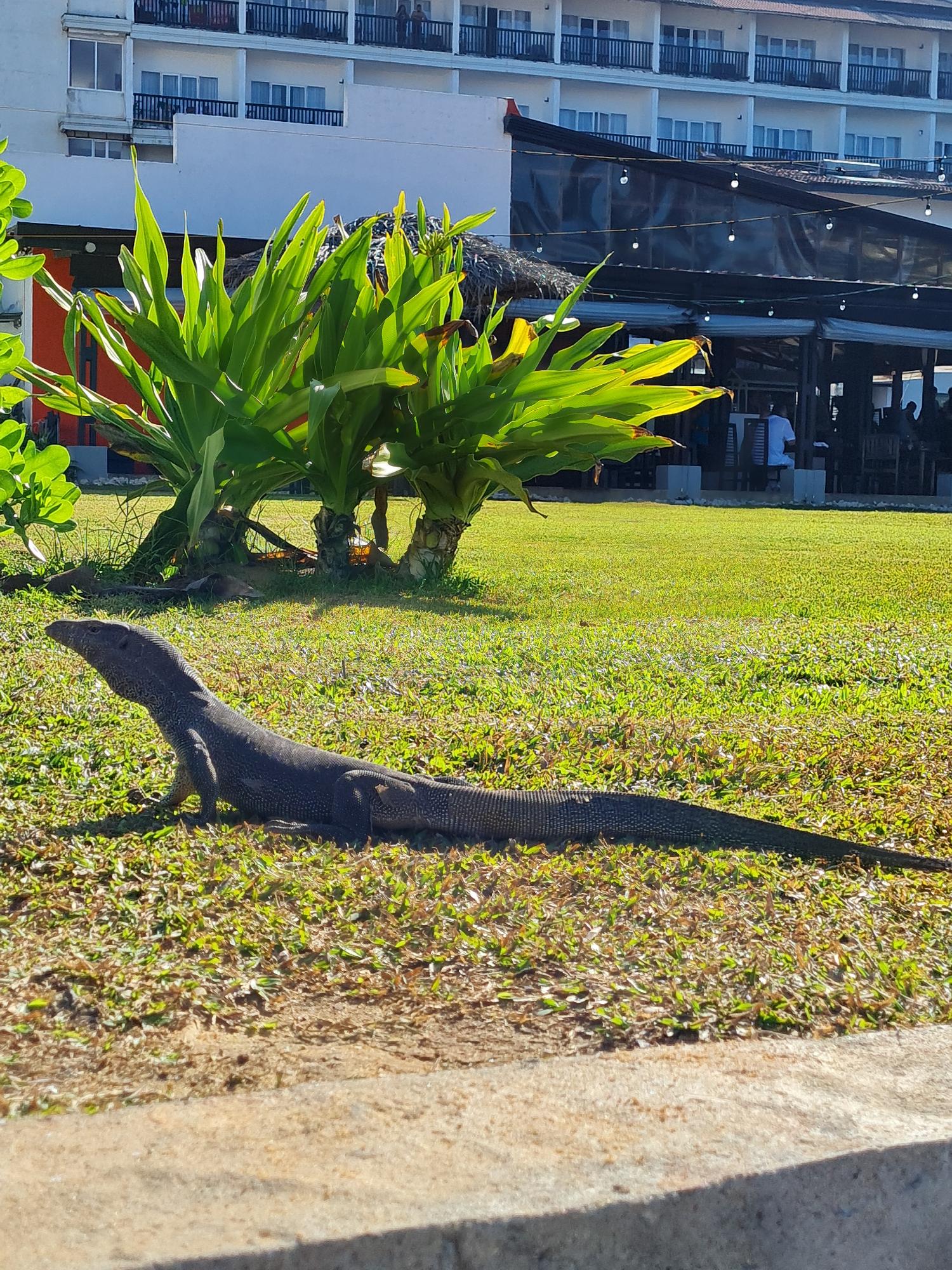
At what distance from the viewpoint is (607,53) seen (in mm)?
45625

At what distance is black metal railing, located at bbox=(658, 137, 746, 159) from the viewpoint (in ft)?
148

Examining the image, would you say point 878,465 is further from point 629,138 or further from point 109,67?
point 109,67

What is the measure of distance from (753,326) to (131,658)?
867 inches

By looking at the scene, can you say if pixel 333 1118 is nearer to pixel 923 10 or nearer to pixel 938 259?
pixel 938 259

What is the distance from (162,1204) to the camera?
1730 millimetres

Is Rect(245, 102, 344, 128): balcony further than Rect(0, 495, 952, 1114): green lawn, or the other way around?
Rect(245, 102, 344, 128): balcony

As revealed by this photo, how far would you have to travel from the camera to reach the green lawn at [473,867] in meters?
2.45

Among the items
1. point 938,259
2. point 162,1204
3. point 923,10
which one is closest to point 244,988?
point 162,1204

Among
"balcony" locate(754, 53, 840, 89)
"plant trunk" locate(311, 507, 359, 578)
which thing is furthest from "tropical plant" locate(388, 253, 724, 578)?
"balcony" locate(754, 53, 840, 89)

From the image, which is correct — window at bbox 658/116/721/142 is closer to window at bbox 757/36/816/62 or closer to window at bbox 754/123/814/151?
window at bbox 754/123/814/151

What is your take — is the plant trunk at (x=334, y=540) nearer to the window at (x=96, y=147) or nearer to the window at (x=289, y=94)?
the window at (x=96, y=147)

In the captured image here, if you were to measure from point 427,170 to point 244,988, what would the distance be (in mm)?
23991

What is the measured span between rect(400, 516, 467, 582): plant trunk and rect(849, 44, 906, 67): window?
47632 mm

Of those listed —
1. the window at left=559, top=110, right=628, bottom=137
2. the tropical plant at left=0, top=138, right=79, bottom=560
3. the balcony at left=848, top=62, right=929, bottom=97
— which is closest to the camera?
the tropical plant at left=0, top=138, right=79, bottom=560
